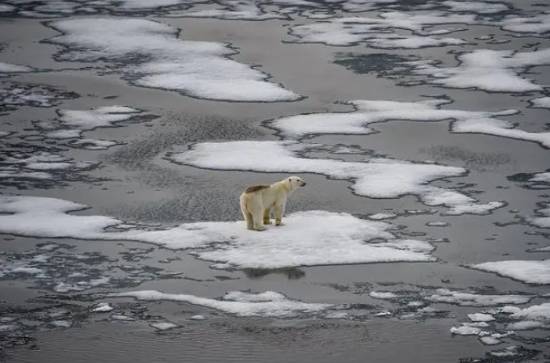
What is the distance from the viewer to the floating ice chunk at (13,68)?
18.7 m

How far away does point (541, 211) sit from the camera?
1191 centimetres

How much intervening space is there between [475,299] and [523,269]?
928 mm

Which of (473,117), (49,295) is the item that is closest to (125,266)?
(49,295)

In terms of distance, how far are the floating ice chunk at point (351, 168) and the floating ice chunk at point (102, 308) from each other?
4.21 metres

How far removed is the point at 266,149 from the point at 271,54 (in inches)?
222

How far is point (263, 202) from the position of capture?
37.4 ft

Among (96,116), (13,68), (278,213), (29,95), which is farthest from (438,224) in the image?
(13,68)

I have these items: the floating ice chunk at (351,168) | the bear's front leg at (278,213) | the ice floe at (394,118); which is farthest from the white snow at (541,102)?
the bear's front leg at (278,213)

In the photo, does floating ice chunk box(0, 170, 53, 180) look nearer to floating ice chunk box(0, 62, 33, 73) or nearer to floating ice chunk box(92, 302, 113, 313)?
floating ice chunk box(92, 302, 113, 313)

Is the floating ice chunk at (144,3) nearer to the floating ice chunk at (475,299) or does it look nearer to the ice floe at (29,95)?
the ice floe at (29,95)

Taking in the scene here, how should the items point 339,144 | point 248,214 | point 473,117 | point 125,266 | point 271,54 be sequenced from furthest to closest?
point 271,54 → point 473,117 → point 339,144 → point 248,214 → point 125,266

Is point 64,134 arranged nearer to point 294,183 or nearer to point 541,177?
point 294,183

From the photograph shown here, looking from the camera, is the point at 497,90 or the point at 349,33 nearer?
the point at 497,90

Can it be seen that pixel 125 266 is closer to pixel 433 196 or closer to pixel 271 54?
pixel 433 196
